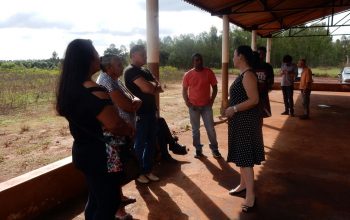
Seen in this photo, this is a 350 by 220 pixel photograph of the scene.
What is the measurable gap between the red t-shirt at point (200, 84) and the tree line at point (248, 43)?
108ft

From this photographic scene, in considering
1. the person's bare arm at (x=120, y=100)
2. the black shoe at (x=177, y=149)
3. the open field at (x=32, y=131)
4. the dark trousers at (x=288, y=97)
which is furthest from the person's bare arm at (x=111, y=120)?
the dark trousers at (x=288, y=97)

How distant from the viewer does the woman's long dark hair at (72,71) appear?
2020 mm

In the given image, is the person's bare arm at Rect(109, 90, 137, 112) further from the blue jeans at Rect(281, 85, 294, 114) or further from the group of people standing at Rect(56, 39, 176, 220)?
the blue jeans at Rect(281, 85, 294, 114)

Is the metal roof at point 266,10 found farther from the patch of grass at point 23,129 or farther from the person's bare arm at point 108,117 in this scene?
the person's bare arm at point 108,117

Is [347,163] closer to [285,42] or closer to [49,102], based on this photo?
[49,102]

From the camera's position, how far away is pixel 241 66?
3.18 m

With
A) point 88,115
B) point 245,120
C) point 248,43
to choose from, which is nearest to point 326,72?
Result: point 248,43

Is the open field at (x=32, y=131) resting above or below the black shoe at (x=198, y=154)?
below

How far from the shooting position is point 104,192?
7.16 ft

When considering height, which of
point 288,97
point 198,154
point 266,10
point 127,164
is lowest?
point 198,154

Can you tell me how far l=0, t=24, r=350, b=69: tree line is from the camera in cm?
4388

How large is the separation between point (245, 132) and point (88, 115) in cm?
176

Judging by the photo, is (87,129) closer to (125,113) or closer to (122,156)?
(122,156)

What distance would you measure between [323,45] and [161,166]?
44717 millimetres
